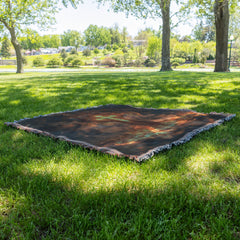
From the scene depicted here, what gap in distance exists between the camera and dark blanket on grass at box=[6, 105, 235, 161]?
8.68 ft

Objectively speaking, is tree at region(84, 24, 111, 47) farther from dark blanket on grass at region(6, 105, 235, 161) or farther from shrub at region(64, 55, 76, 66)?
dark blanket on grass at region(6, 105, 235, 161)

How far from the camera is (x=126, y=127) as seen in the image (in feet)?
11.3

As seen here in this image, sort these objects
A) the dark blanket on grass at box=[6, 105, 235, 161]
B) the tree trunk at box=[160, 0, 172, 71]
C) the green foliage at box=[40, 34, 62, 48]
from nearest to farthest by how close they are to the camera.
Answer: the dark blanket on grass at box=[6, 105, 235, 161] → the tree trunk at box=[160, 0, 172, 71] → the green foliage at box=[40, 34, 62, 48]

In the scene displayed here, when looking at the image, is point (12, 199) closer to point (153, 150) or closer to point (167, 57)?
point (153, 150)

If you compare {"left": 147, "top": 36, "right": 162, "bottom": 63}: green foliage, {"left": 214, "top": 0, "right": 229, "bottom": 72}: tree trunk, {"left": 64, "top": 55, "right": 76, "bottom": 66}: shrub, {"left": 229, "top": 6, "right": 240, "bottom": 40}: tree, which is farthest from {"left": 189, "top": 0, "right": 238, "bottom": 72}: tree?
{"left": 64, "top": 55, "right": 76, "bottom": 66}: shrub

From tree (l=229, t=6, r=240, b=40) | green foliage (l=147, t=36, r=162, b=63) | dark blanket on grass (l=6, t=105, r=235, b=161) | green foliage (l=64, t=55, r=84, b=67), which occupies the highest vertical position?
tree (l=229, t=6, r=240, b=40)

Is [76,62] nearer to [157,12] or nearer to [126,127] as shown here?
[157,12]

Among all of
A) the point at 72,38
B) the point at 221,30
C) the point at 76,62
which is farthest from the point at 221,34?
the point at 72,38

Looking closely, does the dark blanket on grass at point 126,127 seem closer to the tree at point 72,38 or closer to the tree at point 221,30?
the tree at point 221,30

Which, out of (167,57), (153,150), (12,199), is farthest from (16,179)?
(167,57)

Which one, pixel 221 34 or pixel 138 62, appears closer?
pixel 221 34

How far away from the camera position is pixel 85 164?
2248 mm

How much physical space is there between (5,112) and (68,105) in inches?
50.5

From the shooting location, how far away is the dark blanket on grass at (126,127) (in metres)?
2.64
